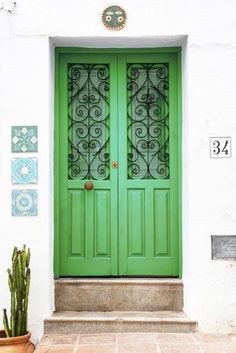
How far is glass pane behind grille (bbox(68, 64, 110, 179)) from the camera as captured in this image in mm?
5680

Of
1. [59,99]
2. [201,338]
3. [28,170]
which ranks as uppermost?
[59,99]

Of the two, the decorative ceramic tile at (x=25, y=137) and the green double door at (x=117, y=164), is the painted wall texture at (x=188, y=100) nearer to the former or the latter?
the decorative ceramic tile at (x=25, y=137)

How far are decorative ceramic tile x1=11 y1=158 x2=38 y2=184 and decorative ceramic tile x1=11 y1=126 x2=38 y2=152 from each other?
117mm

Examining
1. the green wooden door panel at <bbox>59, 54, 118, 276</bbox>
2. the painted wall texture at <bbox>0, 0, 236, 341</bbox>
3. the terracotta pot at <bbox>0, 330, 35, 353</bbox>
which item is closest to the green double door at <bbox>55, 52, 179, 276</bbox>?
the green wooden door panel at <bbox>59, 54, 118, 276</bbox>

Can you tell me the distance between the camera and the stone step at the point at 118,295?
543 cm

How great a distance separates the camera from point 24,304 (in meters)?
4.79

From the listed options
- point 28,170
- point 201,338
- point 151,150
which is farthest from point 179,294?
point 28,170

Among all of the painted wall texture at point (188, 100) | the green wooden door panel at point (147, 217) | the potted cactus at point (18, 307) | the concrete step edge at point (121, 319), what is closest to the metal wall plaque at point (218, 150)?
the painted wall texture at point (188, 100)

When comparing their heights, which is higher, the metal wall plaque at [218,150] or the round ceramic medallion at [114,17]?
the round ceramic medallion at [114,17]

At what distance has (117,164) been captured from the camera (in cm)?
564

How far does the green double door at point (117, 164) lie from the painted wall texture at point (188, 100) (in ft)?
1.14

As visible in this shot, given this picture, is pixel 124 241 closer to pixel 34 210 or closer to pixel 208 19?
pixel 34 210

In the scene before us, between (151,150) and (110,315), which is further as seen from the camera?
(151,150)

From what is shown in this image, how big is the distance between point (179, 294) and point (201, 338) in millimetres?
596
